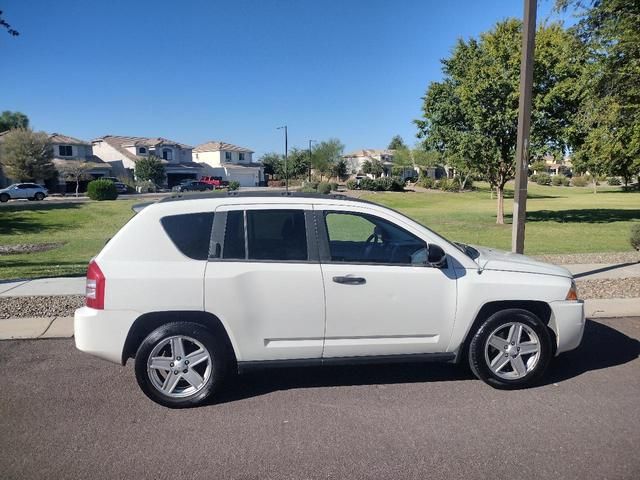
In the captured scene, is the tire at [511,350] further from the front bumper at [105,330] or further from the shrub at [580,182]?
the shrub at [580,182]

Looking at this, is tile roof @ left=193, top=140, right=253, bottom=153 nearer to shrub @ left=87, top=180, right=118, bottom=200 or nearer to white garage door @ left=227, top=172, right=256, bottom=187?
white garage door @ left=227, top=172, right=256, bottom=187

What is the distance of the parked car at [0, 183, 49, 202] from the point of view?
147 feet

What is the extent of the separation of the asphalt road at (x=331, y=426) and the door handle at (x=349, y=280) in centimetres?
101

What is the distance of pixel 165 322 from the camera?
14.3ft

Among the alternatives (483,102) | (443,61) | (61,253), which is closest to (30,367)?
(61,253)

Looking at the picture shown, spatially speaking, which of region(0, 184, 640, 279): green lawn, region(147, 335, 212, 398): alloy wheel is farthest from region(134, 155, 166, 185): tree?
region(147, 335, 212, 398): alloy wheel

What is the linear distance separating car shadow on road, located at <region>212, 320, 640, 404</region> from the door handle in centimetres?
107

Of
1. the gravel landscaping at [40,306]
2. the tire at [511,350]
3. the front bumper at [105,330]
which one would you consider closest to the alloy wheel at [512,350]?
the tire at [511,350]

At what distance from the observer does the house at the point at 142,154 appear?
232ft

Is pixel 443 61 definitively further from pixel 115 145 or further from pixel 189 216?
pixel 115 145

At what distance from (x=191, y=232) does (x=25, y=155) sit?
55.9m

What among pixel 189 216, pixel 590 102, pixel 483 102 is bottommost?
pixel 189 216

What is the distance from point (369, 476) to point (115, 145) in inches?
2980

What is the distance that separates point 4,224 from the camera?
78.8ft
